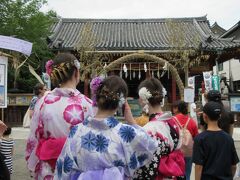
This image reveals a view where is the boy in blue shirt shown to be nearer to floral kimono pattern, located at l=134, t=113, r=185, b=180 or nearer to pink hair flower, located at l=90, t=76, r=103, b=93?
floral kimono pattern, located at l=134, t=113, r=185, b=180

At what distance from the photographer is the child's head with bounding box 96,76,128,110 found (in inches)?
104

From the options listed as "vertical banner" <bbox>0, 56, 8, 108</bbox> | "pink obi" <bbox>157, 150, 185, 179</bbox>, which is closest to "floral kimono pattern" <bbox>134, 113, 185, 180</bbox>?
"pink obi" <bbox>157, 150, 185, 179</bbox>

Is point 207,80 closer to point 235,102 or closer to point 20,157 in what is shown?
point 235,102

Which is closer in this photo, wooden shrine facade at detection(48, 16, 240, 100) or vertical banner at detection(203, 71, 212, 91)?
vertical banner at detection(203, 71, 212, 91)

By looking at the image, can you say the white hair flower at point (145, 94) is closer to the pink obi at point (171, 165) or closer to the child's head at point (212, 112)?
the pink obi at point (171, 165)

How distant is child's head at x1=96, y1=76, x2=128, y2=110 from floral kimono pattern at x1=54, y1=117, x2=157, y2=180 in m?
0.10

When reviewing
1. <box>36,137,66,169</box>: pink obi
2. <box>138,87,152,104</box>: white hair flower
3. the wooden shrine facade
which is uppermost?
the wooden shrine facade

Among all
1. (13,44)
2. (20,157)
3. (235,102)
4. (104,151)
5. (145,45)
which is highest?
(145,45)

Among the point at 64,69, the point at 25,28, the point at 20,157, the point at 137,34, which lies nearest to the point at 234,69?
the point at 137,34

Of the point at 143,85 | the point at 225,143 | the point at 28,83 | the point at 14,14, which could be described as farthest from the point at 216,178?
the point at 28,83

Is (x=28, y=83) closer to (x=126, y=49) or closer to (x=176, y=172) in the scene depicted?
(x=126, y=49)

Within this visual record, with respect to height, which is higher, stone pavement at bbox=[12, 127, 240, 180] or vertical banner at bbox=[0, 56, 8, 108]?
vertical banner at bbox=[0, 56, 8, 108]

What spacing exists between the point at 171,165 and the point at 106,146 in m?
0.87

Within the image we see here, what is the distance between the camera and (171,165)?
126 inches
